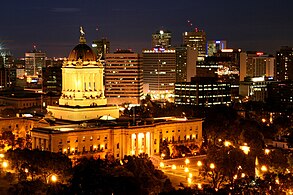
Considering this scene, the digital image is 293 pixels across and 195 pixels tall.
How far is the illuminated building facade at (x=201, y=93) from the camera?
576 ft

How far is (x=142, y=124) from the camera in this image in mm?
102750

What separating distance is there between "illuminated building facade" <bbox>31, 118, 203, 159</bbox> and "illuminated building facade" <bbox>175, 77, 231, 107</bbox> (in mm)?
69000

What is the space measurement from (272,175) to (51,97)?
93697 mm

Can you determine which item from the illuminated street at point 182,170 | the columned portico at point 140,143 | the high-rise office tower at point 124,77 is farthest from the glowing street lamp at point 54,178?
the high-rise office tower at point 124,77

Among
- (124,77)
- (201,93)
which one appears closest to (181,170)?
(201,93)

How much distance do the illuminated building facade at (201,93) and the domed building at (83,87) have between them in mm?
64975

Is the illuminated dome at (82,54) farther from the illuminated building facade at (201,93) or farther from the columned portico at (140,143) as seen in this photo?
the illuminated building facade at (201,93)

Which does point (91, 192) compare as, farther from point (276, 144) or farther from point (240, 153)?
point (276, 144)

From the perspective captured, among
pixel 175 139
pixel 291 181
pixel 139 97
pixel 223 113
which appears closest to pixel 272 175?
pixel 291 181

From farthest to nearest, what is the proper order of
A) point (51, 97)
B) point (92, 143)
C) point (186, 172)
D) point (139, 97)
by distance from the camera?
point (139, 97)
point (51, 97)
point (92, 143)
point (186, 172)

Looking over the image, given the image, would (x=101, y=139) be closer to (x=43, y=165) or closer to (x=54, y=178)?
(x=54, y=178)

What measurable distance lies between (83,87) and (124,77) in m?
80.3

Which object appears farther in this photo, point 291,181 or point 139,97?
point 139,97

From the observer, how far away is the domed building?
108875mm
